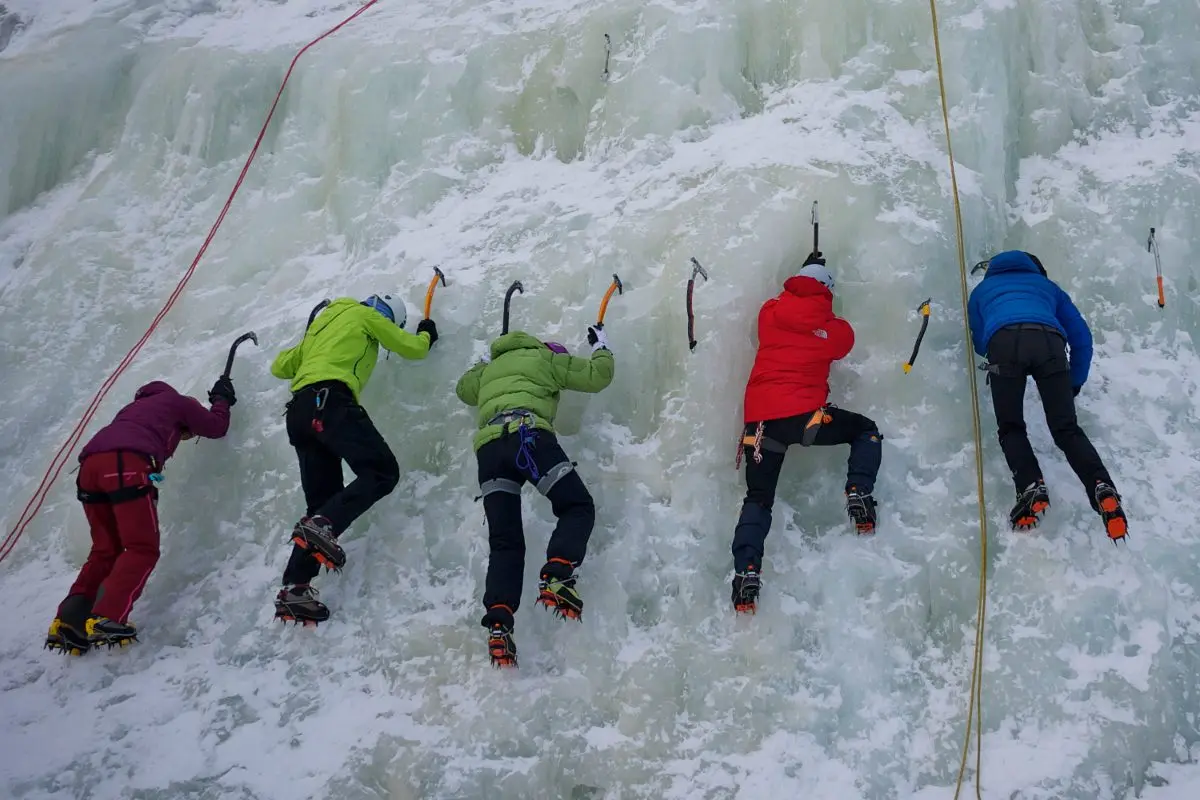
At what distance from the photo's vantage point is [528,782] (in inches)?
171

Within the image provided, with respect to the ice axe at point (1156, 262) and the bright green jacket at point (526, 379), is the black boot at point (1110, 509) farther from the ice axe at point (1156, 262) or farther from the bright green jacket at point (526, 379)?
the bright green jacket at point (526, 379)

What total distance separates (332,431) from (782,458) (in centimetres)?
241

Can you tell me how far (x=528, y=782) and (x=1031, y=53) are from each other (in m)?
5.83

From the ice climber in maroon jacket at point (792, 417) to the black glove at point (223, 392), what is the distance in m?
3.20

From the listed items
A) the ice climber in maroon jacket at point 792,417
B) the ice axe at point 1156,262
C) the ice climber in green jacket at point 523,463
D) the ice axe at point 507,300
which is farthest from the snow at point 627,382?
the ice climber in green jacket at point 523,463

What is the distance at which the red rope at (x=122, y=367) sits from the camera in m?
5.94

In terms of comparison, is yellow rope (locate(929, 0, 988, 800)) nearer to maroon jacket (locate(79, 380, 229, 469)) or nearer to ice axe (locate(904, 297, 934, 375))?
ice axe (locate(904, 297, 934, 375))

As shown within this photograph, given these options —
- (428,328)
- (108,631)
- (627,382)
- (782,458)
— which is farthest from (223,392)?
(782,458)

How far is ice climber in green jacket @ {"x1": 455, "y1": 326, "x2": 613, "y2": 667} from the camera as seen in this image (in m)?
4.44

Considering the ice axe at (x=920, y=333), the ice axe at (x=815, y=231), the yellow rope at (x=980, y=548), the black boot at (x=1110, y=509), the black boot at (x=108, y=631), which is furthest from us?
the ice axe at (x=815, y=231)

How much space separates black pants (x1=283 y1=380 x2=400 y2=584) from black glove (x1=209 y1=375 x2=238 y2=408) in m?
0.89

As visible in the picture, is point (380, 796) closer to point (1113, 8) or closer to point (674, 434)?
point (674, 434)

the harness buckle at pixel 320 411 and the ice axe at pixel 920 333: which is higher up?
the harness buckle at pixel 320 411

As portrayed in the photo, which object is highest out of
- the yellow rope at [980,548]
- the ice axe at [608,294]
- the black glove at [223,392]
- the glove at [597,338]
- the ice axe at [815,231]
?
the ice axe at [815,231]
